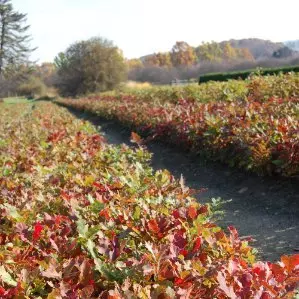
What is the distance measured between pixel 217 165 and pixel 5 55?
205 ft

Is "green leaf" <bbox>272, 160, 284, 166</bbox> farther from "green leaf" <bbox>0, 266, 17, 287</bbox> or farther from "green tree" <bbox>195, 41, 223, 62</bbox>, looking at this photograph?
"green tree" <bbox>195, 41, 223, 62</bbox>

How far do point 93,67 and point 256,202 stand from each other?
175 feet

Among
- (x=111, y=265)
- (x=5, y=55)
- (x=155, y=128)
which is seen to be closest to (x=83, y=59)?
(x=5, y=55)

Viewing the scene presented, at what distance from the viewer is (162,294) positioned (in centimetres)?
173

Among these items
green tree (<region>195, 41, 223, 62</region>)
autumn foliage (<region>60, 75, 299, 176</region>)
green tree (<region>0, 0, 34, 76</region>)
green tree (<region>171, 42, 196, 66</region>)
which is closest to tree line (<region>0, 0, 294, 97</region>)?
green tree (<region>0, 0, 34, 76</region>)

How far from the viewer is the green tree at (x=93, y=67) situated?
5700 centimetres

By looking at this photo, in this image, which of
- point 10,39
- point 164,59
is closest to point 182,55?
point 164,59

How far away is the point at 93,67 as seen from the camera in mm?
57000

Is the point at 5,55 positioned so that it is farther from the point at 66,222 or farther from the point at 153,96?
the point at 66,222

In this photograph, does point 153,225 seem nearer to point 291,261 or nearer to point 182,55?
point 291,261

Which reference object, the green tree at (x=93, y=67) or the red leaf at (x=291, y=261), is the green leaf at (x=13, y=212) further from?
the green tree at (x=93, y=67)

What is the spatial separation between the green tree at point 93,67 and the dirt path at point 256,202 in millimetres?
49950

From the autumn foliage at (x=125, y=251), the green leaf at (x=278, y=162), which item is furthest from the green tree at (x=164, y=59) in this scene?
the autumn foliage at (x=125, y=251)

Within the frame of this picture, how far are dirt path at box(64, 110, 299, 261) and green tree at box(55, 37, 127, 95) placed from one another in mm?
49950
